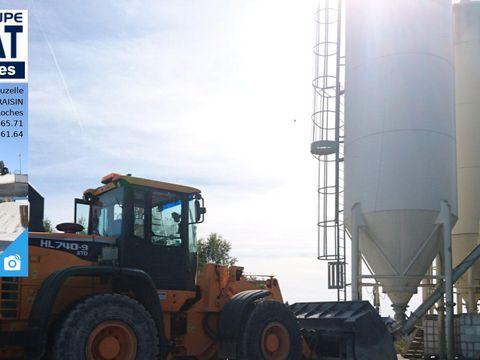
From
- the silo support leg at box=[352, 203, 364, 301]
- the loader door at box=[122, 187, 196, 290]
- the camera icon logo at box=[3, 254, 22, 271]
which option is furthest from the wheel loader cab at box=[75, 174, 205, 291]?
the silo support leg at box=[352, 203, 364, 301]

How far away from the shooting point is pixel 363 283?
612 inches

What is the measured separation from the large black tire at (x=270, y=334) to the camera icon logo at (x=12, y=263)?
11.1ft

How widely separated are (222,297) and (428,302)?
24.4 feet

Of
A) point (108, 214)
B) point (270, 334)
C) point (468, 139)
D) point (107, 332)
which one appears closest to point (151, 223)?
point (108, 214)

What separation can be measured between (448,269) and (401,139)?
340 cm

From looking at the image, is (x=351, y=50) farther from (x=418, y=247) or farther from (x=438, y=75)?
(x=418, y=247)

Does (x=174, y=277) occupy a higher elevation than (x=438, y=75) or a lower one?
lower

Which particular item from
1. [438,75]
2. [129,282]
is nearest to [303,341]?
[129,282]

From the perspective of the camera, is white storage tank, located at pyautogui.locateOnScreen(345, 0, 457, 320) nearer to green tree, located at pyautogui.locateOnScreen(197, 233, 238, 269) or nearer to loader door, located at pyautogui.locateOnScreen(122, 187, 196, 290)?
loader door, located at pyautogui.locateOnScreen(122, 187, 196, 290)

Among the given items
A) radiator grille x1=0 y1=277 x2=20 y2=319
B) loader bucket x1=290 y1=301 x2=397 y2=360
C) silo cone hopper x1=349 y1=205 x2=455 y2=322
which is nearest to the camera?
radiator grille x1=0 y1=277 x2=20 y2=319

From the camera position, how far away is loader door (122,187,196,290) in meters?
8.84

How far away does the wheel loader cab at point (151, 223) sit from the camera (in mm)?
8828

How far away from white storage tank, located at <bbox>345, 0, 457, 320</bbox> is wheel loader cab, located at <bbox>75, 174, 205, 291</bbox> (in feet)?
23.1

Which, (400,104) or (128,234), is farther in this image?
(400,104)
